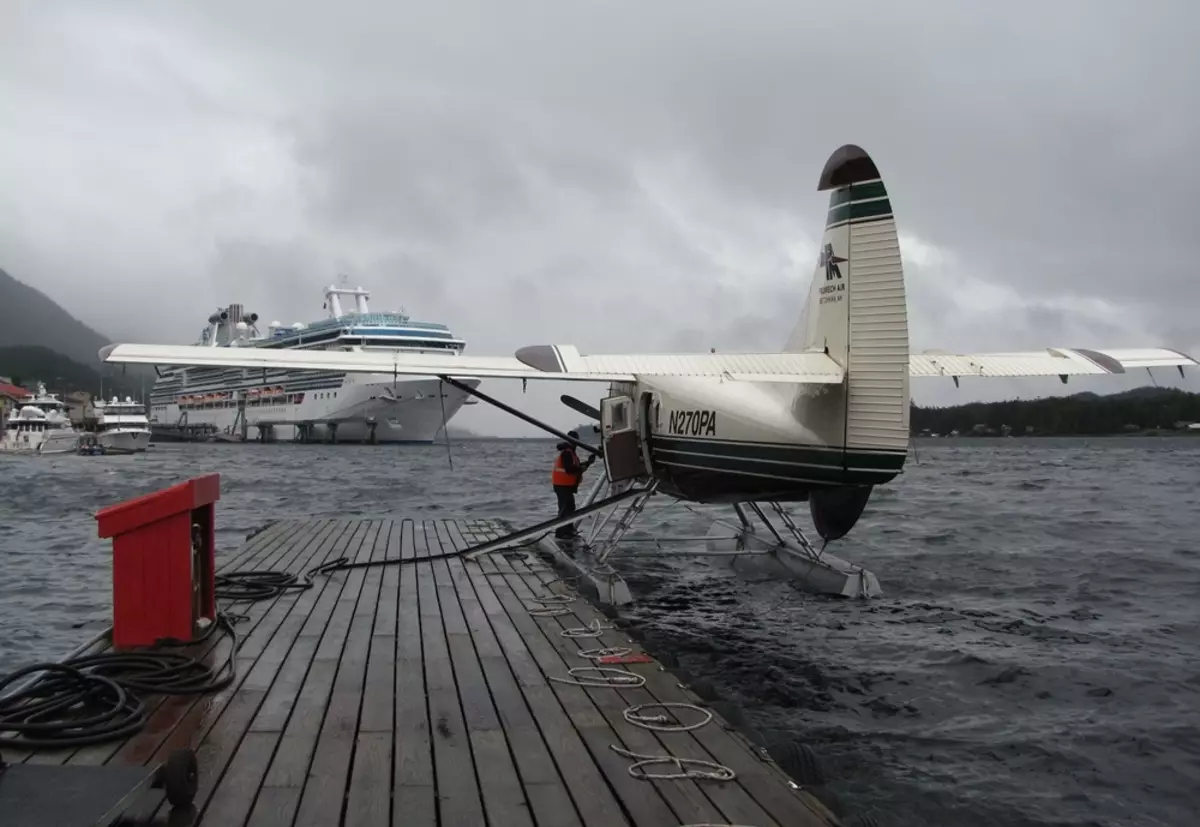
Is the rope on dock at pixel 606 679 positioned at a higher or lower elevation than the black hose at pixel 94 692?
lower

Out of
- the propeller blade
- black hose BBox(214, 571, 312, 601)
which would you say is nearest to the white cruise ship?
the propeller blade

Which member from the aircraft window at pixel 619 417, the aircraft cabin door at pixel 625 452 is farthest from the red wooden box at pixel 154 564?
the aircraft window at pixel 619 417

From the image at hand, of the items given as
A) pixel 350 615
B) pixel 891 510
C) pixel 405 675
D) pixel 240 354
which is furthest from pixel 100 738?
pixel 891 510

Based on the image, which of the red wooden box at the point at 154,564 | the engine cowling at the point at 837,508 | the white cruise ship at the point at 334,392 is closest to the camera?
the red wooden box at the point at 154,564

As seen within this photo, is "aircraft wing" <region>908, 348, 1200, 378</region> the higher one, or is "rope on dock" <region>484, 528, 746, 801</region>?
"aircraft wing" <region>908, 348, 1200, 378</region>

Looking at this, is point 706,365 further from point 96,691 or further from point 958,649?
point 96,691

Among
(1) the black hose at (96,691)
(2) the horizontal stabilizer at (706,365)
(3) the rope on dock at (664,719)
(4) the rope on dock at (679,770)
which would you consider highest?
(2) the horizontal stabilizer at (706,365)

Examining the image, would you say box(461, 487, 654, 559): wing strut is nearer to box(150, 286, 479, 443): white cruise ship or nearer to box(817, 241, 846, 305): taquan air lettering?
box(817, 241, 846, 305): taquan air lettering

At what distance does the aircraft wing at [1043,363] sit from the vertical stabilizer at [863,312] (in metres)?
1.38

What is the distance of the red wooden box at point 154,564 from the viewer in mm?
4992

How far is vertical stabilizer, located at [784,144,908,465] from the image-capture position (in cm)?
668

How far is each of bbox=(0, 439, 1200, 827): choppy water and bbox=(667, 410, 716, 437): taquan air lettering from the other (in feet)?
6.05

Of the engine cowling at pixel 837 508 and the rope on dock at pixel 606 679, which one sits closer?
the rope on dock at pixel 606 679

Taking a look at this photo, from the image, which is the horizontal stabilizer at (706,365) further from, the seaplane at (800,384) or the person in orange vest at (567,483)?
the person in orange vest at (567,483)
